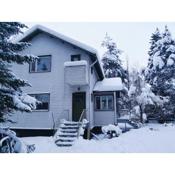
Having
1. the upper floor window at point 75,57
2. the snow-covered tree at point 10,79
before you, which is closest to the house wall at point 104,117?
the upper floor window at point 75,57

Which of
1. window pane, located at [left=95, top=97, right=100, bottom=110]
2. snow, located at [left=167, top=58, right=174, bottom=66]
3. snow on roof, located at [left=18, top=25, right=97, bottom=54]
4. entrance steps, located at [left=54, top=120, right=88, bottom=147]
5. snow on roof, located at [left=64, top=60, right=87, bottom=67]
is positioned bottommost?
entrance steps, located at [left=54, top=120, right=88, bottom=147]

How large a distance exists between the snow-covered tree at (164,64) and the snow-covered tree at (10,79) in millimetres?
4175

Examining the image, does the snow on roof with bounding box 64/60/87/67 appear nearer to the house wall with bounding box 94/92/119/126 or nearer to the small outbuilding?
the small outbuilding

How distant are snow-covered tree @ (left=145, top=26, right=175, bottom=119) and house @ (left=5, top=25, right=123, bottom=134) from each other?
183 centimetres

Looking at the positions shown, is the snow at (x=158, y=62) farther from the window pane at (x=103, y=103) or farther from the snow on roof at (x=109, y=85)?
the window pane at (x=103, y=103)

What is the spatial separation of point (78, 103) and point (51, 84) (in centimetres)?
135

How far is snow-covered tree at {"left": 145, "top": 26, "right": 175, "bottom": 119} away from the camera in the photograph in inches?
295

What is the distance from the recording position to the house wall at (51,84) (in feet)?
30.3

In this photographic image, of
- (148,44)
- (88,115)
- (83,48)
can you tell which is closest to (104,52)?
(83,48)

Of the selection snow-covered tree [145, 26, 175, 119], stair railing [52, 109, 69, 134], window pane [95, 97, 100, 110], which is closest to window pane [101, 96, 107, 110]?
window pane [95, 97, 100, 110]

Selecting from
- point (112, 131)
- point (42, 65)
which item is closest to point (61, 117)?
point (112, 131)
